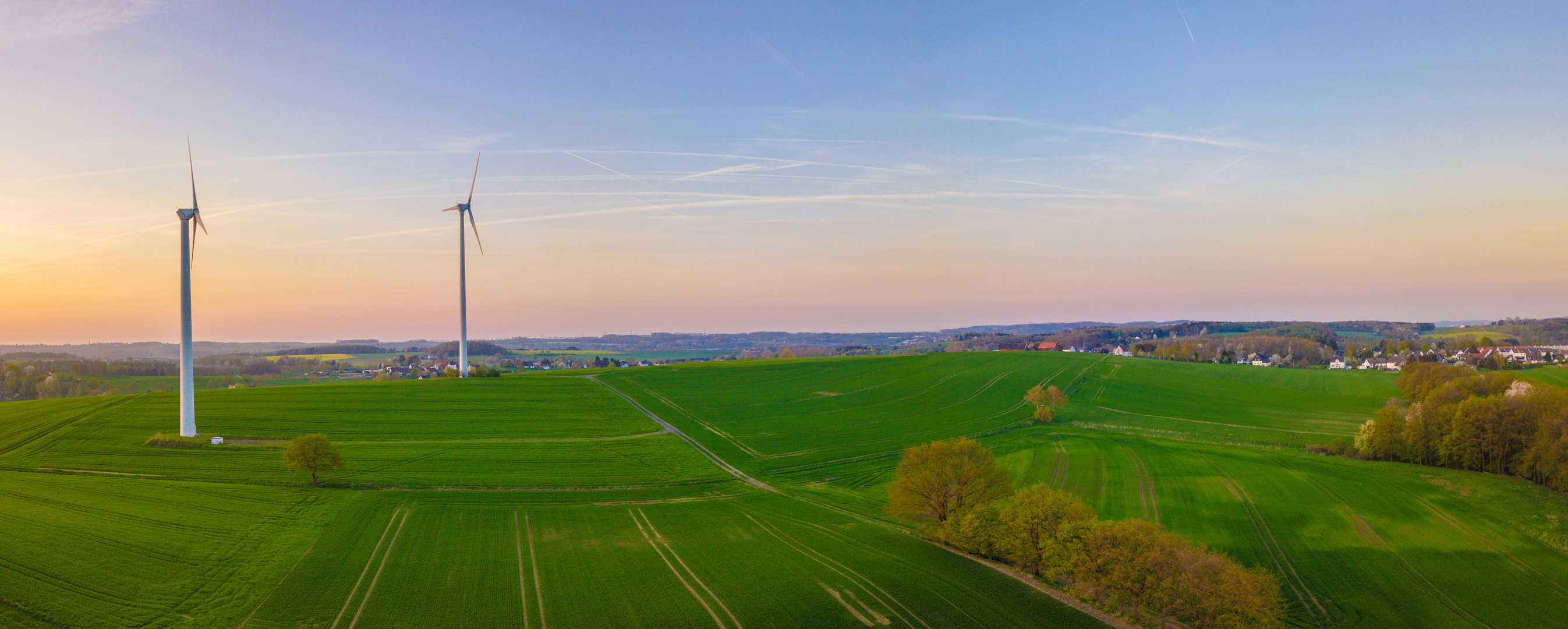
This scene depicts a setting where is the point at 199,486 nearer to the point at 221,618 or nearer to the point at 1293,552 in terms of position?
the point at 221,618

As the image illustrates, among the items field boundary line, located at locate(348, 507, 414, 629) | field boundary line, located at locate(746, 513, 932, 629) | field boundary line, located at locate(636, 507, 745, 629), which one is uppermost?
field boundary line, located at locate(348, 507, 414, 629)

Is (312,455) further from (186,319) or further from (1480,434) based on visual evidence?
(1480,434)

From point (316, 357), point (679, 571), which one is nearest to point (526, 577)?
point (679, 571)

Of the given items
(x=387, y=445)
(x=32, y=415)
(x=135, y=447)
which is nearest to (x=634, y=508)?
(x=387, y=445)

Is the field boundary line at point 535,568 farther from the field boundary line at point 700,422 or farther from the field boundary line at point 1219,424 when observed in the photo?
the field boundary line at point 1219,424

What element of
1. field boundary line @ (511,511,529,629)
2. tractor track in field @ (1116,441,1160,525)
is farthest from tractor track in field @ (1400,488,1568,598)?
field boundary line @ (511,511,529,629)

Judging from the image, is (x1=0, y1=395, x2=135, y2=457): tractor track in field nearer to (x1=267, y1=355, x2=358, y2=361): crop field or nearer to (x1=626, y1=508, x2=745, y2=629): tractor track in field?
(x1=626, y1=508, x2=745, y2=629): tractor track in field
